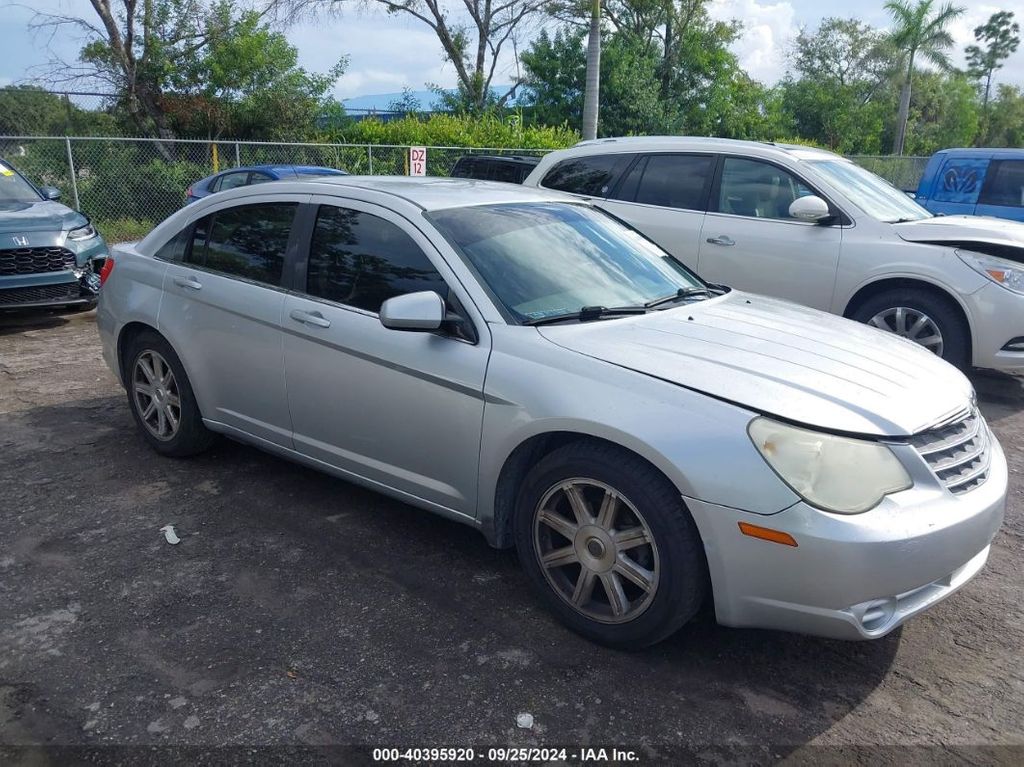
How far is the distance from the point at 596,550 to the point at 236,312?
229 cm

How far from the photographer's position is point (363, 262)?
3887 mm

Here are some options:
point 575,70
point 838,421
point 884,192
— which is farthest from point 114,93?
point 838,421

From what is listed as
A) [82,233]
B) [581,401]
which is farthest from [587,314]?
[82,233]

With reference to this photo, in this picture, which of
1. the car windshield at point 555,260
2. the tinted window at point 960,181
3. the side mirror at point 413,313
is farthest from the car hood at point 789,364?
the tinted window at point 960,181

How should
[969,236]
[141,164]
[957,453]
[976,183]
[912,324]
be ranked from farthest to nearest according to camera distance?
[141,164], [976,183], [912,324], [969,236], [957,453]

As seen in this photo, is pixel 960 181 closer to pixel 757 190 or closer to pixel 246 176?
pixel 757 190

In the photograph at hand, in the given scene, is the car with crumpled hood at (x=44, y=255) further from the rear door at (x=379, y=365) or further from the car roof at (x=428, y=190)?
the rear door at (x=379, y=365)

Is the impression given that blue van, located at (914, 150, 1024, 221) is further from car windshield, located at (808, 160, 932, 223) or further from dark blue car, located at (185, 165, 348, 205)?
dark blue car, located at (185, 165, 348, 205)

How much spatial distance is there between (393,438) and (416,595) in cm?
67

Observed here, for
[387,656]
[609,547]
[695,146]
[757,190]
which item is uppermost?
[695,146]

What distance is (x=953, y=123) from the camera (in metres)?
50.4

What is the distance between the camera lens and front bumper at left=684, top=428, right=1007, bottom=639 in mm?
2598

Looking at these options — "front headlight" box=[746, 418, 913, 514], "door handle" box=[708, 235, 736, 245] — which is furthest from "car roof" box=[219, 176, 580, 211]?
"door handle" box=[708, 235, 736, 245]

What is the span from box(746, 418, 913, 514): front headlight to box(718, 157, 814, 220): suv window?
4433 millimetres
